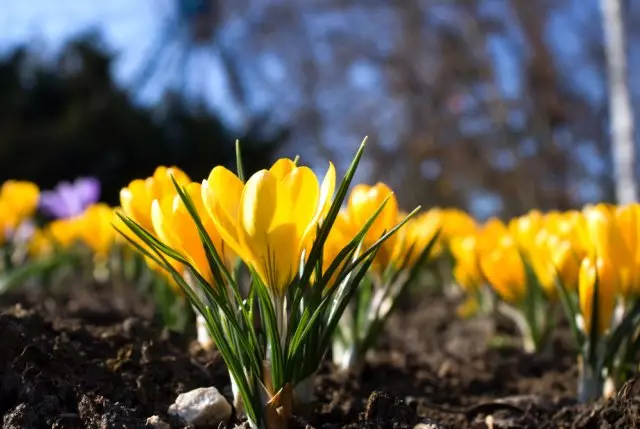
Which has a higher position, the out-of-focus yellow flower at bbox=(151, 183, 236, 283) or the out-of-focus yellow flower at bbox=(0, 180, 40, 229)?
the out-of-focus yellow flower at bbox=(0, 180, 40, 229)

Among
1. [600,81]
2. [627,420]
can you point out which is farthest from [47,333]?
[600,81]

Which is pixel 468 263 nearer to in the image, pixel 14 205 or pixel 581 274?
pixel 581 274

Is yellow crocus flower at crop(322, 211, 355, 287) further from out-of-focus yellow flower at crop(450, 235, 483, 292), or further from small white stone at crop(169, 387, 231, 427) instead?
out-of-focus yellow flower at crop(450, 235, 483, 292)

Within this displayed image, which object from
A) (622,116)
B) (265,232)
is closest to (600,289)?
(265,232)

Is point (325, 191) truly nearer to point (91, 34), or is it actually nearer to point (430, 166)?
point (91, 34)

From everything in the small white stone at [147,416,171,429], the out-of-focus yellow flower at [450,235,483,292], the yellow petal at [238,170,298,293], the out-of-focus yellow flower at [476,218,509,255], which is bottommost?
the out-of-focus yellow flower at [450,235,483,292]

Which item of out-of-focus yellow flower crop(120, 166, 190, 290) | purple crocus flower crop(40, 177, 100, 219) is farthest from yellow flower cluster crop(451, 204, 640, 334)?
purple crocus flower crop(40, 177, 100, 219)
